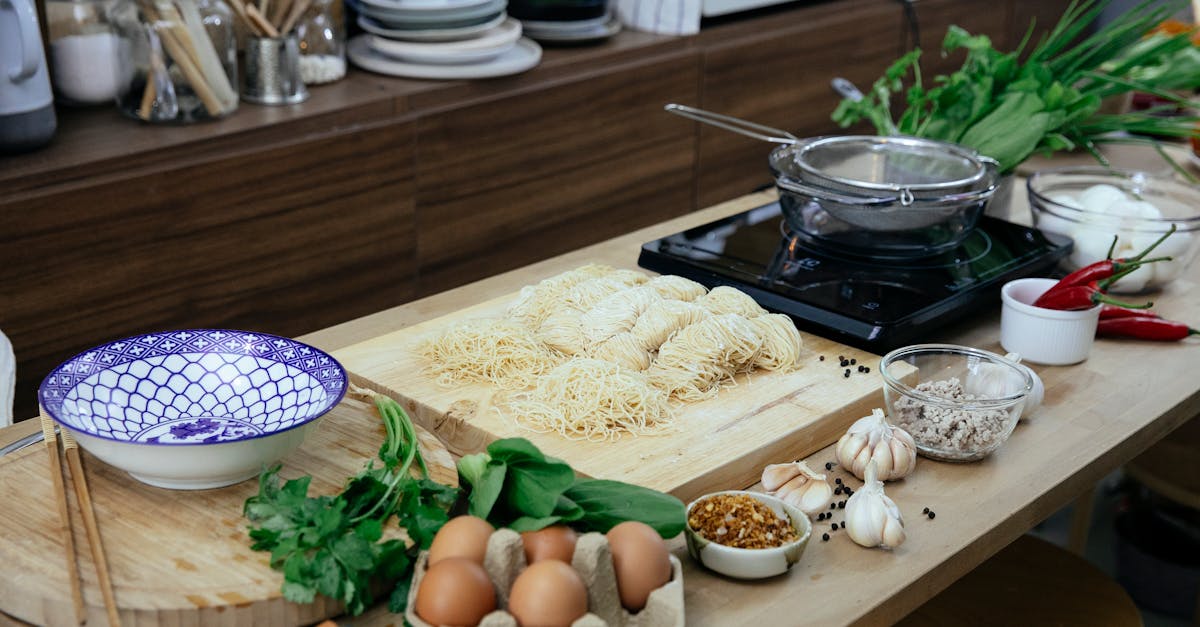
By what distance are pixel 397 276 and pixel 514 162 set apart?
1.21 feet

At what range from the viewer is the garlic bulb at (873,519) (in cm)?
117

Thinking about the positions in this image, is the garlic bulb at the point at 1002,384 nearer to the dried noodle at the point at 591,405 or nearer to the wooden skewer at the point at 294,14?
the dried noodle at the point at 591,405

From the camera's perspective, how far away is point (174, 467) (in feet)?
3.57

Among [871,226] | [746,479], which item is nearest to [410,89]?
[871,226]

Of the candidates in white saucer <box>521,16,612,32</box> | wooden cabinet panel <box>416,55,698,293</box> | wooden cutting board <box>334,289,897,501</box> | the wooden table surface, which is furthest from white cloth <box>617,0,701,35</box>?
wooden cutting board <box>334,289,897,501</box>

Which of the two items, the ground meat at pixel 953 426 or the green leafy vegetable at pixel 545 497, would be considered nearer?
the green leafy vegetable at pixel 545 497

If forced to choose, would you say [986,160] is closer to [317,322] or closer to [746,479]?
[746,479]

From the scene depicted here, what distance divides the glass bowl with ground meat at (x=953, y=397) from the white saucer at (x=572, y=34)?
159 centimetres

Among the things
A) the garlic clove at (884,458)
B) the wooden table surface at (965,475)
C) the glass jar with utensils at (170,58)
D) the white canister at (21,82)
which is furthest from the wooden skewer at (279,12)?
the garlic clove at (884,458)

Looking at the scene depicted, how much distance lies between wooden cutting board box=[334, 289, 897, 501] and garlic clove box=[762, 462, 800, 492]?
0.02m

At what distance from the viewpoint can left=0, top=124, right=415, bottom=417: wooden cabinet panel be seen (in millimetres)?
2008

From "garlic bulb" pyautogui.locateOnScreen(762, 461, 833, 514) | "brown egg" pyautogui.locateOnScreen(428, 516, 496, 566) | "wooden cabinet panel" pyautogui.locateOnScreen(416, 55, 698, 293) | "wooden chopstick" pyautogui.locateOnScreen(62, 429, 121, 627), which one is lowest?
"wooden cabinet panel" pyautogui.locateOnScreen(416, 55, 698, 293)

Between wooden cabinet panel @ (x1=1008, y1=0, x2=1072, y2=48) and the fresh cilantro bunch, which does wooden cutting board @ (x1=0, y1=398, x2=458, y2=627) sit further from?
wooden cabinet panel @ (x1=1008, y1=0, x2=1072, y2=48)

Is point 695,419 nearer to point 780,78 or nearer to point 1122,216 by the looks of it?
point 1122,216
